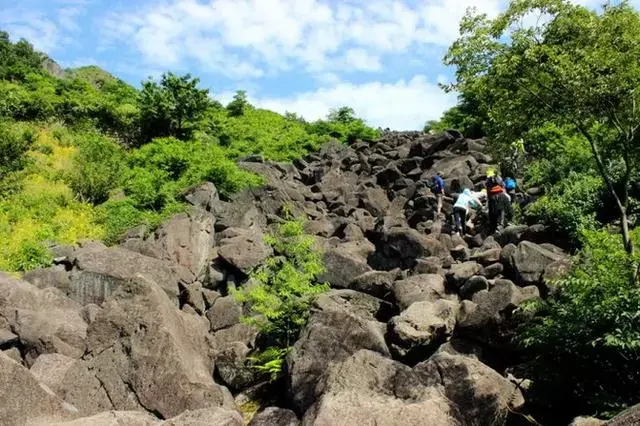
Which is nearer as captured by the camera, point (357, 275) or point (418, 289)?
point (418, 289)

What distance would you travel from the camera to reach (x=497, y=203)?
22.2 metres

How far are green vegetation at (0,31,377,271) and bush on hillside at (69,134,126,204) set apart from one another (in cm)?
5

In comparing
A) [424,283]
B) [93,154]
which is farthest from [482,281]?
[93,154]

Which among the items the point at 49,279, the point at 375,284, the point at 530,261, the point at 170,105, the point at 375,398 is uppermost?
the point at 170,105

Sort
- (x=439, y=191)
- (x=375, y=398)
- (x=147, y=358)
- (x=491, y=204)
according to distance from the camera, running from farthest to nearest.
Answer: (x=439, y=191)
(x=491, y=204)
(x=147, y=358)
(x=375, y=398)

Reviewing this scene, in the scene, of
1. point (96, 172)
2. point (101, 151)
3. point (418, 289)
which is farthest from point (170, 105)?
point (418, 289)

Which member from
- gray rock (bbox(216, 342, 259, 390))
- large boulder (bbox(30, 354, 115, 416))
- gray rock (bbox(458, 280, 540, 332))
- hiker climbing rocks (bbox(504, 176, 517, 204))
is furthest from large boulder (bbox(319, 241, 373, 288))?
large boulder (bbox(30, 354, 115, 416))

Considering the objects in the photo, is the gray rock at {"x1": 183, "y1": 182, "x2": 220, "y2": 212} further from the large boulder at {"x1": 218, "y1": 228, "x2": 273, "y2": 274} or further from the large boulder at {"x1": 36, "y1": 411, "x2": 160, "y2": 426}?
the large boulder at {"x1": 36, "y1": 411, "x2": 160, "y2": 426}

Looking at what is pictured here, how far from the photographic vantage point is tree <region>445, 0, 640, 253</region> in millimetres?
10250

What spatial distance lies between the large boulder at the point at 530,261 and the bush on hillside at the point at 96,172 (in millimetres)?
17662

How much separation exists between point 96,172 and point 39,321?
14.1 meters

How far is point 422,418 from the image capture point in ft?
30.4

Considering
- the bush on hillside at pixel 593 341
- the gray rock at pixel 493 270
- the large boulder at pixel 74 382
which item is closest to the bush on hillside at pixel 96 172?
the large boulder at pixel 74 382

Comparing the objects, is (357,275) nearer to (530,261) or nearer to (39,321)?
(530,261)
